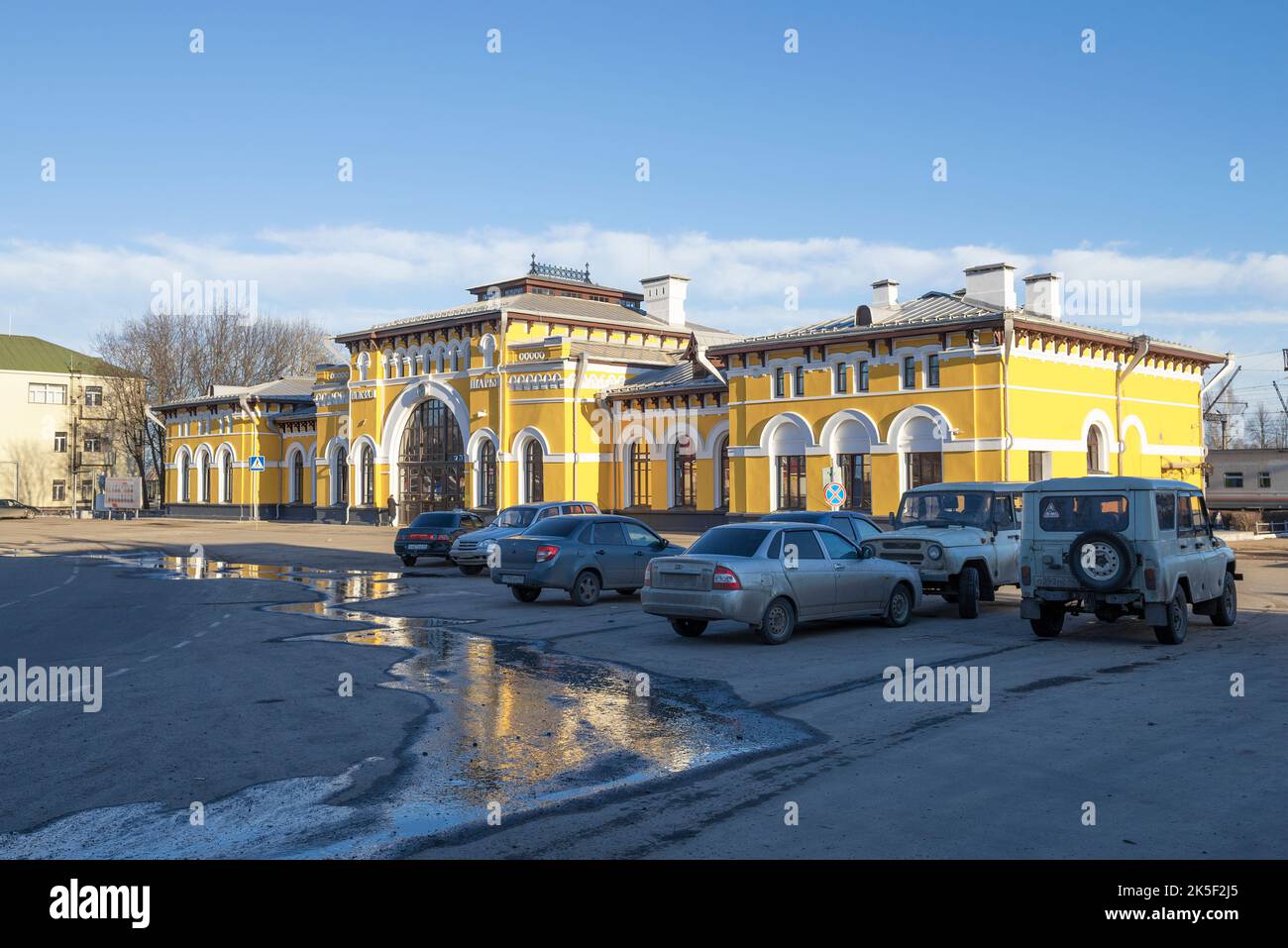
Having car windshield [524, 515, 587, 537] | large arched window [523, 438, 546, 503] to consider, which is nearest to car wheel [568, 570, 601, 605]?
car windshield [524, 515, 587, 537]

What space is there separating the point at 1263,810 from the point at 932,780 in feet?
5.96

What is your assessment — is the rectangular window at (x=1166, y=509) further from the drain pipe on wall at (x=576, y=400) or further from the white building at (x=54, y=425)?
the white building at (x=54, y=425)

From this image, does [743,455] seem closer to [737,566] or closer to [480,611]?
[480,611]


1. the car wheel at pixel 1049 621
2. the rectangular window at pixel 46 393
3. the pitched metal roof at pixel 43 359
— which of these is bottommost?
the car wheel at pixel 1049 621

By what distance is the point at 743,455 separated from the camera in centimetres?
4038

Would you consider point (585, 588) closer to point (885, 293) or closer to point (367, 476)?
point (885, 293)

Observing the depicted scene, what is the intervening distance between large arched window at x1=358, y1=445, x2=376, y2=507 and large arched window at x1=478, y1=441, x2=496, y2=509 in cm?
836

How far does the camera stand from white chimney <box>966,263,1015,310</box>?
3741 cm

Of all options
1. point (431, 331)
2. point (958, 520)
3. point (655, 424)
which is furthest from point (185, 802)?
point (431, 331)

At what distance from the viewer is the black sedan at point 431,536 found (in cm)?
2905

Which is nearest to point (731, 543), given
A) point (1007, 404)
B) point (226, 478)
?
point (1007, 404)

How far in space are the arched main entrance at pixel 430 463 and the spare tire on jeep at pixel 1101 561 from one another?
40330 millimetres

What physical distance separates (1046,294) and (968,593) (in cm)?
2578

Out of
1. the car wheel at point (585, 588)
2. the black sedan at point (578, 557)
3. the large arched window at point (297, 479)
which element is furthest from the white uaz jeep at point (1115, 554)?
the large arched window at point (297, 479)
